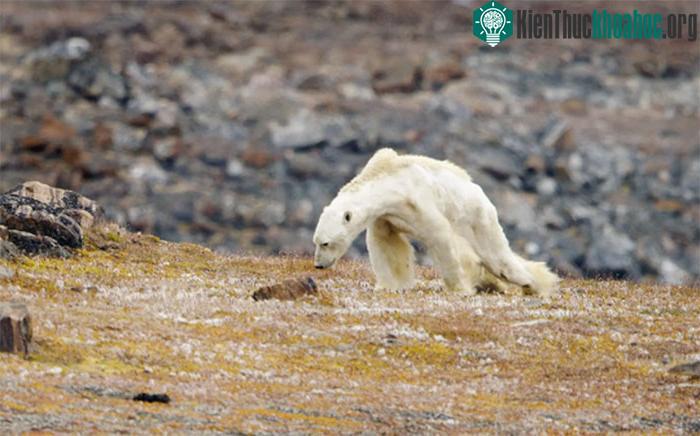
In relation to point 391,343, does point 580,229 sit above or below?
below

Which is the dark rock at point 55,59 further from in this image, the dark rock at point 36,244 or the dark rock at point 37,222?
the dark rock at point 36,244

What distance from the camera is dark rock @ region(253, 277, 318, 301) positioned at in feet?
83.7

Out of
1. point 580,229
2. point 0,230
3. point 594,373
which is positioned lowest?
point 580,229

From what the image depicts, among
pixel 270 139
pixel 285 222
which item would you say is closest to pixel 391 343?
pixel 285 222

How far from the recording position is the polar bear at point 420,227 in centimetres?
2802

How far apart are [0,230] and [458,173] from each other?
8922mm

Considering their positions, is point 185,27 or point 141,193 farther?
point 185,27

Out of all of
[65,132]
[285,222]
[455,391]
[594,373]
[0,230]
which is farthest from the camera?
[65,132]

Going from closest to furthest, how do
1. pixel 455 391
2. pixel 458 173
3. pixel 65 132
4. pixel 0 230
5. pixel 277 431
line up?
pixel 277 431
pixel 455 391
pixel 0 230
pixel 458 173
pixel 65 132

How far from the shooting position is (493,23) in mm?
104375

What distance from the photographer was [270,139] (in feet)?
301

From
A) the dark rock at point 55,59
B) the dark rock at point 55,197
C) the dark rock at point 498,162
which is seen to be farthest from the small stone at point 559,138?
the dark rock at point 55,197

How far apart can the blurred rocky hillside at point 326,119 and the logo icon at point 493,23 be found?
4.30 ft

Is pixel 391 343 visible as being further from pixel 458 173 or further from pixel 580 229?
pixel 580 229
